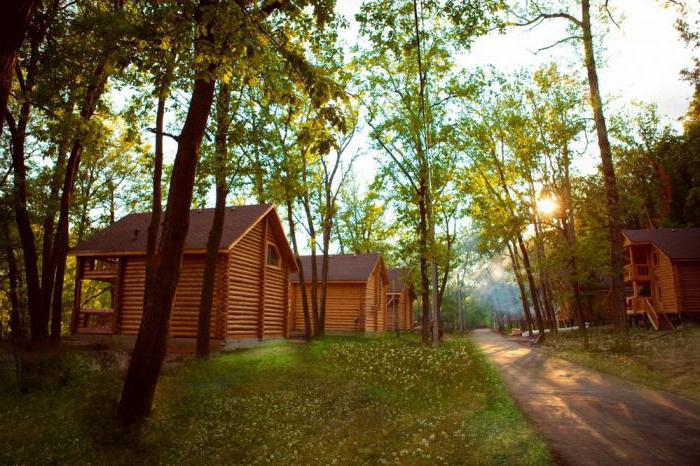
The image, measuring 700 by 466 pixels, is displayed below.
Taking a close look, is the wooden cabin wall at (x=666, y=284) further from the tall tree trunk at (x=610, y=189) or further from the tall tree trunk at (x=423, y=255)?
the tall tree trunk at (x=423, y=255)

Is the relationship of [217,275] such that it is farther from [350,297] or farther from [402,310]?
[402,310]

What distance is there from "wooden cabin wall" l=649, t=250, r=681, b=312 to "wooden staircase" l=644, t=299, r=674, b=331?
81cm

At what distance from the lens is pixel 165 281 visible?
891 centimetres

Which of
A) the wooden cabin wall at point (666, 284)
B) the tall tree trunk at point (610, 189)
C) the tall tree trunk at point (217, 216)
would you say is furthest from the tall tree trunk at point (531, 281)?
the tall tree trunk at point (217, 216)

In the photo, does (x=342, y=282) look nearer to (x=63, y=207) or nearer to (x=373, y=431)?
(x=63, y=207)

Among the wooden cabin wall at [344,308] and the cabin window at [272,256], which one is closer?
the cabin window at [272,256]

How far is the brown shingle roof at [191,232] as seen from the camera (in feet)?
67.4

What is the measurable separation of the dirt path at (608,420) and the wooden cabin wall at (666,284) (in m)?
22.8

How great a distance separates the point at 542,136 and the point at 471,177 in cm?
717

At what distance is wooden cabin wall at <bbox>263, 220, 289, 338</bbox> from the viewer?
78.5 feet

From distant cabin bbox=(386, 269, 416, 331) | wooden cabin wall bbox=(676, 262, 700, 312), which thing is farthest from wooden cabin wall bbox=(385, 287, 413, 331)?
wooden cabin wall bbox=(676, 262, 700, 312)

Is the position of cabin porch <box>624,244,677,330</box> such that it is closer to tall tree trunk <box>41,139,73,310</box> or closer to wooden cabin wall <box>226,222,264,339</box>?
wooden cabin wall <box>226,222,264,339</box>

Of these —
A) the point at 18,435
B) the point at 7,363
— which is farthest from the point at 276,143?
the point at 18,435

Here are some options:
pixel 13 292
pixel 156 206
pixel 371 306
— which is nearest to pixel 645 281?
pixel 371 306
